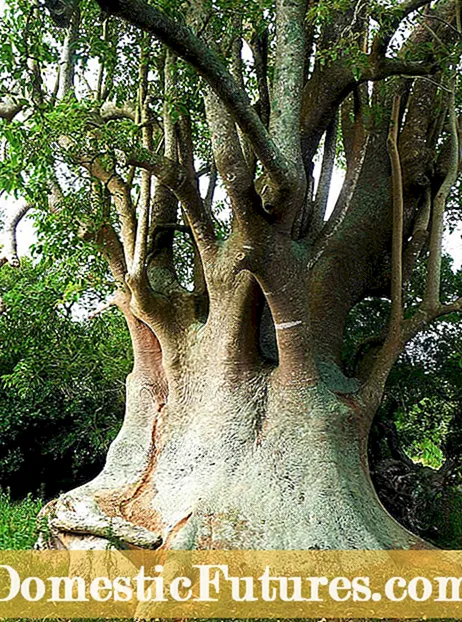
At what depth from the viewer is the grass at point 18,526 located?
6371 mm

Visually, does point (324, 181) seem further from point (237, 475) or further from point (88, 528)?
point (88, 528)

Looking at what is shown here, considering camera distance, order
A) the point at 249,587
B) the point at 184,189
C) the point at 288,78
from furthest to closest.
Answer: the point at 184,189 < the point at 288,78 < the point at 249,587

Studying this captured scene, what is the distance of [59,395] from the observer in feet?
32.5

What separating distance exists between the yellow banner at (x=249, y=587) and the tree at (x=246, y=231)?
6.3 inches

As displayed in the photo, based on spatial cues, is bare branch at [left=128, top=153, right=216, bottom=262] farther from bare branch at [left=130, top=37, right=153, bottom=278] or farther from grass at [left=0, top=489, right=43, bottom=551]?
grass at [left=0, top=489, right=43, bottom=551]

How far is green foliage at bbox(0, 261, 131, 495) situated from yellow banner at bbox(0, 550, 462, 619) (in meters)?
3.08

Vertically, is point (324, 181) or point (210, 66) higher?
point (324, 181)

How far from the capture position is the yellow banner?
16.3ft

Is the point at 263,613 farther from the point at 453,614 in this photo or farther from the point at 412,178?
the point at 412,178

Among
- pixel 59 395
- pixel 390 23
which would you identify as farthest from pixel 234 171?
pixel 59 395

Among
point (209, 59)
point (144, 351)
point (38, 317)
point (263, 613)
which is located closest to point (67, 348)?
point (38, 317)

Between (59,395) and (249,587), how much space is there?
5.50 metres

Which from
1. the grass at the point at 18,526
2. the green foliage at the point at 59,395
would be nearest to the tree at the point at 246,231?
the grass at the point at 18,526

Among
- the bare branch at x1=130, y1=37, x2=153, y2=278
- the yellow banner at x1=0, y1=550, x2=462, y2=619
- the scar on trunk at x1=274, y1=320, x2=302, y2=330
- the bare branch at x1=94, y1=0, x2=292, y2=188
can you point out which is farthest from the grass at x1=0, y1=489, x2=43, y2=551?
the bare branch at x1=94, y1=0, x2=292, y2=188
